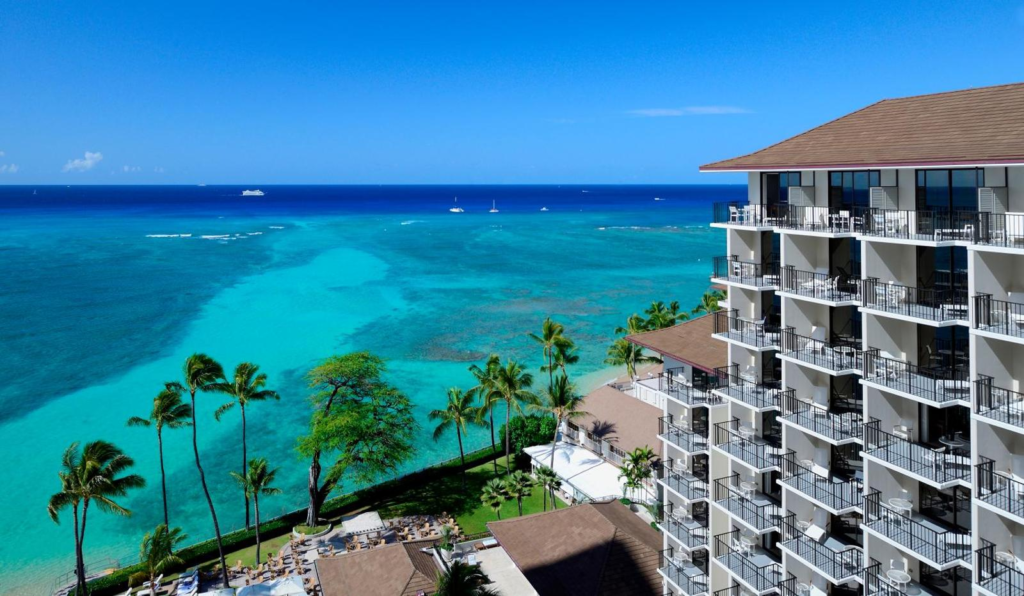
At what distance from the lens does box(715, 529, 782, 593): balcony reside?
1838 cm

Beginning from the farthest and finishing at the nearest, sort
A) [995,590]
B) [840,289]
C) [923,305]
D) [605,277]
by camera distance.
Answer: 1. [605,277]
2. [840,289]
3. [923,305]
4. [995,590]

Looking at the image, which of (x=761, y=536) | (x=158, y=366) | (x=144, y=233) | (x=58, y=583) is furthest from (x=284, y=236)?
(x=761, y=536)

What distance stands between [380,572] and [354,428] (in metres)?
9.75

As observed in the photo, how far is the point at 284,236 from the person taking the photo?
154625 mm

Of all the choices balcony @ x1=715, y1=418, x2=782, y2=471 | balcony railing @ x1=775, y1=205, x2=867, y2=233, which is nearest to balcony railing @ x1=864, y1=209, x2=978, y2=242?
balcony railing @ x1=775, y1=205, x2=867, y2=233

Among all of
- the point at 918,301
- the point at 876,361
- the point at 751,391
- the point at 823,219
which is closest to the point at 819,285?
the point at 823,219

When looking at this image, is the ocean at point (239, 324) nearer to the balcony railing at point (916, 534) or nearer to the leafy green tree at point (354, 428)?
the leafy green tree at point (354, 428)

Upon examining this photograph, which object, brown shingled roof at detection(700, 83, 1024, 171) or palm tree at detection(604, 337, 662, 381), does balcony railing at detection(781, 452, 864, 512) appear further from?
palm tree at detection(604, 337, 662, 381)

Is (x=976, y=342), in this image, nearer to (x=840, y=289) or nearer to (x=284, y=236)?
(x=840, y=289)

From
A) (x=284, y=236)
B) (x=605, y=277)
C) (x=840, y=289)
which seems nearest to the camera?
(x=840, y=289)

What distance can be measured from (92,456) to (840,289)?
24291 millimetres

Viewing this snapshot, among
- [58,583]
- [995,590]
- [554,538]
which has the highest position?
[995,590]

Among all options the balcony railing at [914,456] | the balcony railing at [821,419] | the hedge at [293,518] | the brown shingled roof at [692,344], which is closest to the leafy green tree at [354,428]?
the hedge at [293,518]

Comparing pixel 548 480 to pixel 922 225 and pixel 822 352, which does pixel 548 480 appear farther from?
pixel 922 225
